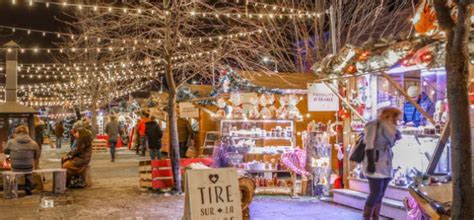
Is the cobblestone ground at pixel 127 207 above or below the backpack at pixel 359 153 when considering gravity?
below

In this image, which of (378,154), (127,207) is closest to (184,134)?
(127,207)

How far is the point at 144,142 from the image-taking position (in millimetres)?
22406

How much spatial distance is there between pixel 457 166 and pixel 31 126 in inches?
439

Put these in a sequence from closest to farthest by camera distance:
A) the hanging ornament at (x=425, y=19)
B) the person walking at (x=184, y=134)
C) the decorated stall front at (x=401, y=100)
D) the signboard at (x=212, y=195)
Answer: the signboard at (x=212, y=195) → the decorated stall front at (x=401, y=100) → the hanging ornament at (x=425, y=19) → the person walking at (x=184, y=134)

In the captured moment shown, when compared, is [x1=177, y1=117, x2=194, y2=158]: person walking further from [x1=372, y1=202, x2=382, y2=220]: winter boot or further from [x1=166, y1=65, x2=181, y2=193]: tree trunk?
[x1=372, y1=202, x2=382, y2=220]: winter boot

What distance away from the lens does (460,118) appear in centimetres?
476

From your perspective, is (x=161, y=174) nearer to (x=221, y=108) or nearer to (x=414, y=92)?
(x=221, y=108)

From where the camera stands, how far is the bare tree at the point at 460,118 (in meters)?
4.75

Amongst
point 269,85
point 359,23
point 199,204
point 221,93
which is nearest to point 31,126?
point 221,93

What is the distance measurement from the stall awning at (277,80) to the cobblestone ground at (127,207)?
390cm

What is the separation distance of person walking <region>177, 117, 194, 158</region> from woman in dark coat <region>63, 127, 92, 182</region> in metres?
3.41

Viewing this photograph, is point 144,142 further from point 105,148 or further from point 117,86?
point 117,86

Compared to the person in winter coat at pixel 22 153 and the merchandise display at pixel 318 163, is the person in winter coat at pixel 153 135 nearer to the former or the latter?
the person in winter coat at pixel 22 153

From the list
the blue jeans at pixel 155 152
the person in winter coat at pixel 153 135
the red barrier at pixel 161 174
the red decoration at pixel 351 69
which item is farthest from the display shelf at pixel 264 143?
the red decoration at pixel 351 69
